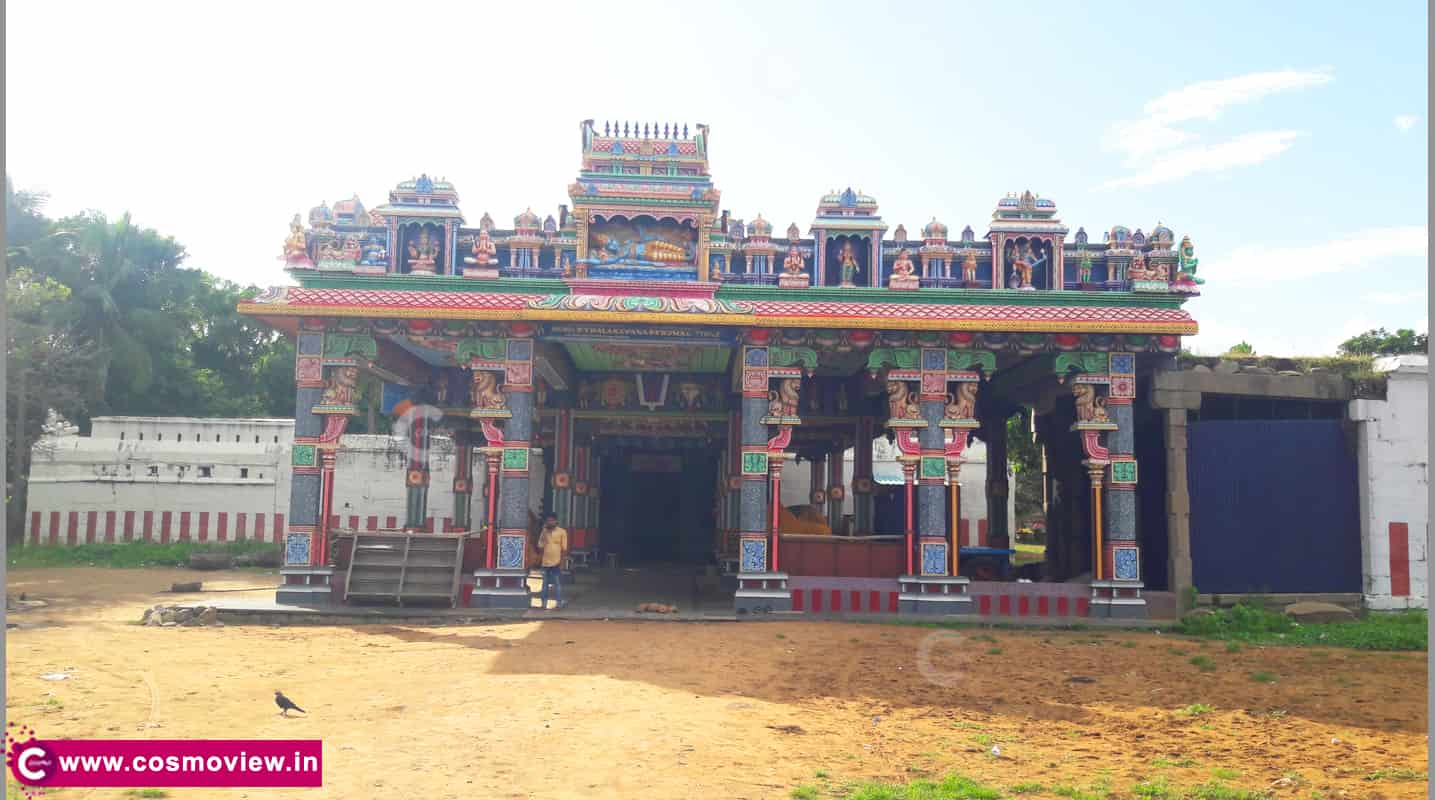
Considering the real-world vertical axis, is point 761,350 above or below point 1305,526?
above

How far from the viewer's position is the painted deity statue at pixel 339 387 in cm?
1614

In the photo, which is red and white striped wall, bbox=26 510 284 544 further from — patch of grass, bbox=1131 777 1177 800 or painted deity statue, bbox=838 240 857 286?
patch of grass, bbox=1131 777 1177 800

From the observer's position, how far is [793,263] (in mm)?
16391

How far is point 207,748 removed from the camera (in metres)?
7.33

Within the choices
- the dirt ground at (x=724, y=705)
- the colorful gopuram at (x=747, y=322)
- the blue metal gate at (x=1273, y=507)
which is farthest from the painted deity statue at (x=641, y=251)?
the blue metal gate at (x=1273, y=507)

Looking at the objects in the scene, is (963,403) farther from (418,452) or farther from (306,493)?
(418,452)

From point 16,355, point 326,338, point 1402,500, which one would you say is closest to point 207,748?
point 326,338

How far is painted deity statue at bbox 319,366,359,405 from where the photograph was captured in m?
16.1

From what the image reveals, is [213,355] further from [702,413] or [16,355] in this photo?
[702,413]

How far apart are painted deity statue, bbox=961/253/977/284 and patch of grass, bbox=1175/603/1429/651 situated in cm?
663

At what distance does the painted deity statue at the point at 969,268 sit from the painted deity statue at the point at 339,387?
10.6 metres

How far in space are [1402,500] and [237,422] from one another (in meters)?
30.6

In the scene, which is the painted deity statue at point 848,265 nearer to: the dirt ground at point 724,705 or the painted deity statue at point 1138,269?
the painted deity statue at point 1138,269

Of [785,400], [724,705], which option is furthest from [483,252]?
[724,705]
